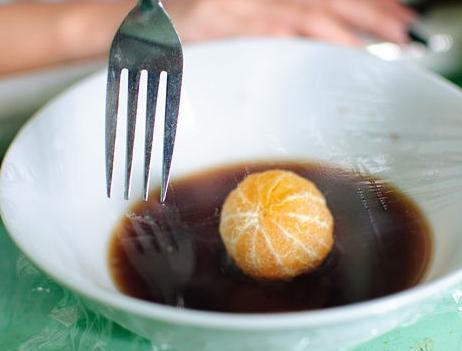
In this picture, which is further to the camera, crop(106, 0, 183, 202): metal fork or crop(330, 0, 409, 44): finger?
crop(330, 0, 409, 44): finger

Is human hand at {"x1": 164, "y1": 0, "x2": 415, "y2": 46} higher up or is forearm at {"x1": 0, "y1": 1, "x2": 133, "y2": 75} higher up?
human hand at {"x1": 164, "y1": 0, "x2": 415, "y2": 46}

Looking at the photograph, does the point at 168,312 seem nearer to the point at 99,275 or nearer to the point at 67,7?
the point at 99,275

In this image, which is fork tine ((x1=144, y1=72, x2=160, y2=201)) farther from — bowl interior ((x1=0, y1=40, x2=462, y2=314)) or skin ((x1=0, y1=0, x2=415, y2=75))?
skin ((x1=0, y1=0, x2=415, y2=75))

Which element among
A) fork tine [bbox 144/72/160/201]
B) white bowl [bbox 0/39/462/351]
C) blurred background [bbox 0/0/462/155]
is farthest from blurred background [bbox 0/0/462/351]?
fork tine [bbox 144/72/160/201]

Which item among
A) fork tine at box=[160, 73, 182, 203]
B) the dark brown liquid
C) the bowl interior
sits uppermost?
fork tine at box=[160, 73, 182, 203]

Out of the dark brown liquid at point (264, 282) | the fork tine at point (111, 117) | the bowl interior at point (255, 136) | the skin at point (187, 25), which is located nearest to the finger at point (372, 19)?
the skin at point (187, 25)

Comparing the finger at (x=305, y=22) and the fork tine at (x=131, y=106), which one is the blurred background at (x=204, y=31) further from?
the fork tine at (x=131, y=106)

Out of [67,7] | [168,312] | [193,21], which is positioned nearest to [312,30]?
[193,21]
